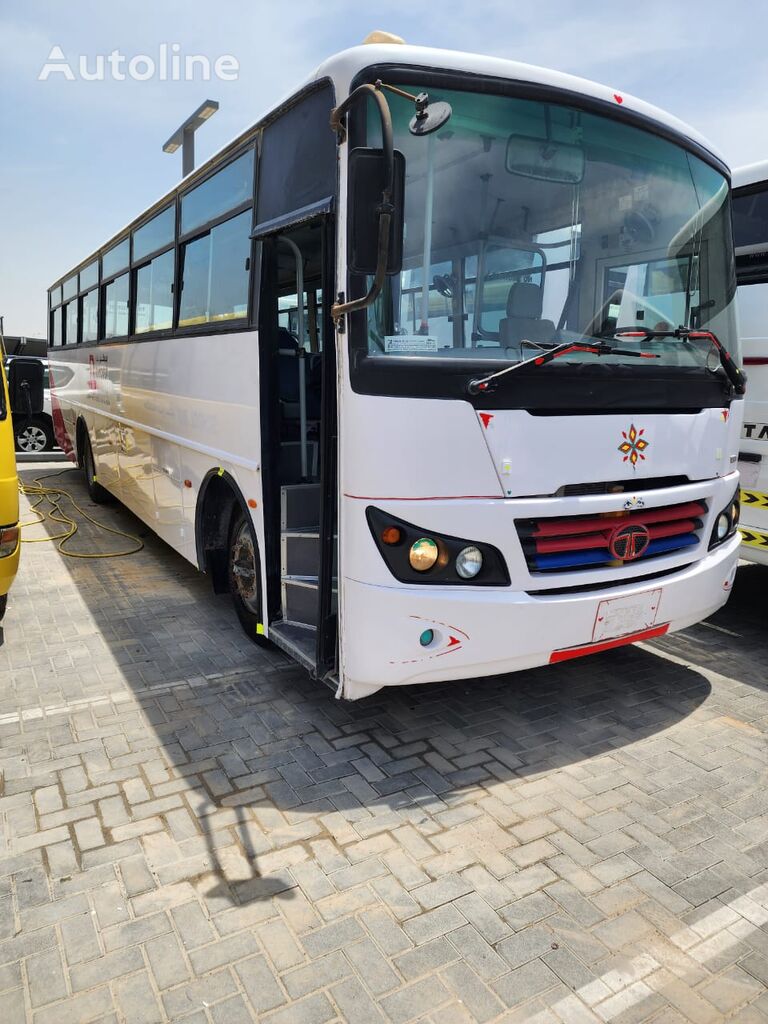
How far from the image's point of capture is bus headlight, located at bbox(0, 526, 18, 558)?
4582 mm

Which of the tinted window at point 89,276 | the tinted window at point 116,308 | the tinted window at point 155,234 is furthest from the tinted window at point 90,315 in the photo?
the tinted window at point 155,234

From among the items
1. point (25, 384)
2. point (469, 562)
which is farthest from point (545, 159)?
point (25, 384)

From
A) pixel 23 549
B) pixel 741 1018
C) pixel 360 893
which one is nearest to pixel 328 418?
pixel 360 893

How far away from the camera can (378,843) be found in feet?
9.96

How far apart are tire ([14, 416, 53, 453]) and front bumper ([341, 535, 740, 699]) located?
13618 millimetres

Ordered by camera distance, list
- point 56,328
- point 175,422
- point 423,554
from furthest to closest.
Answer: point 56,328 < point 175,422 < point 423,554

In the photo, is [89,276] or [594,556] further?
[89,276]

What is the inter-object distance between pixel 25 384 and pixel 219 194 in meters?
2.20

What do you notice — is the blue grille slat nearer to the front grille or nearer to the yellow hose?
the front grille

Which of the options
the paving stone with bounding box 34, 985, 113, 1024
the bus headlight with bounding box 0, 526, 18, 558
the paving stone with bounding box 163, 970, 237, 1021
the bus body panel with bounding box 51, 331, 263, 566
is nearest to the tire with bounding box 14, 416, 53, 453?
the bus body panel with bounding box 51, 331, 263, 566

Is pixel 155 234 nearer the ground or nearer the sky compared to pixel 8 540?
nearer the sky

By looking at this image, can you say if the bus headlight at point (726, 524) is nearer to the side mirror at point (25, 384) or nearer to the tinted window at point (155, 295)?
the tinted window at point (155, 295)

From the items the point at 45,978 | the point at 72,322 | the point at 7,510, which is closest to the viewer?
the point at 45,978

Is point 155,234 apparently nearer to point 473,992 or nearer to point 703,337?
point 703,337
